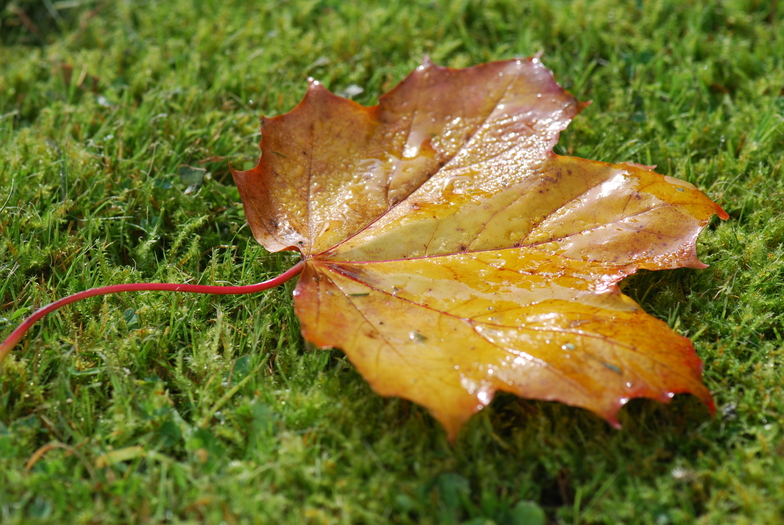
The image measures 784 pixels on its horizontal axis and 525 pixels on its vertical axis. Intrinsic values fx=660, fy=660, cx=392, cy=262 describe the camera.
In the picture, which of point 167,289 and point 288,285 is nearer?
point 167,289

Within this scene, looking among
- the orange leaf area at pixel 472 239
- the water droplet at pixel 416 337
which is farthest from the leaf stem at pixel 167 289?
the water droplet at pixel 416 337

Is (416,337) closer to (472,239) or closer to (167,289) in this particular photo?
(472,239)

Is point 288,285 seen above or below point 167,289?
below

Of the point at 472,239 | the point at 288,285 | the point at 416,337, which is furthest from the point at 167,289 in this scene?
the point at 472,239

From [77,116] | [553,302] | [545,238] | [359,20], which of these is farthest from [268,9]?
[553,302]

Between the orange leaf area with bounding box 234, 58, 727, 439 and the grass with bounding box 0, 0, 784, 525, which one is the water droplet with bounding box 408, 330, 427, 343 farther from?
the grass with bounding box 0, 0, 784, 525

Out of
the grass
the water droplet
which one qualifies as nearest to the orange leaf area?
the water droplet

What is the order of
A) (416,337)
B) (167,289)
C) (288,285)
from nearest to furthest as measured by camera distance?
1. (416,337)
2. (167,289)
3. (288,285)
